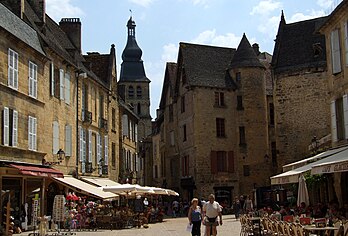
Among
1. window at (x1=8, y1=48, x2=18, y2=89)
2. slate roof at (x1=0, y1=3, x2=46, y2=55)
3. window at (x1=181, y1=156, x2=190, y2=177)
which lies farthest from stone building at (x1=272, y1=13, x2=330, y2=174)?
window at (x1=8, y1=48, x2=18, y2=89)

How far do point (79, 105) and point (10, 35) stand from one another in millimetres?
9470

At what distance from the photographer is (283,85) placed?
35156mm

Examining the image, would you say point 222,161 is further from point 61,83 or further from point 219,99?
point 61,83

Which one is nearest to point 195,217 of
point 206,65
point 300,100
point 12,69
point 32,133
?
point 12,69

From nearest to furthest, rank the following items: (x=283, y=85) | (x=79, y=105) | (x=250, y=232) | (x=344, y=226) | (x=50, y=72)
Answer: (x=344, y=226), (x=250, y=232), (x=50, y=72), (x=79, y=105), (x=283, y=85)

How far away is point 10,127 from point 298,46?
22665mm

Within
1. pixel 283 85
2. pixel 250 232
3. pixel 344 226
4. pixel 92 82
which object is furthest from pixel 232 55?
pixel 344 226

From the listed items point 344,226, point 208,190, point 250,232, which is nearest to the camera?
point 344,226

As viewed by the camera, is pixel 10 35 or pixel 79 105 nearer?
pixel 10 35

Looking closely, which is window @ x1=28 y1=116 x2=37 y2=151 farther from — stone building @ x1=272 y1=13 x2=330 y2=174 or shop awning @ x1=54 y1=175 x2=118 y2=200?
stone building @ x1=272 y1=13 x2=330 y2=174

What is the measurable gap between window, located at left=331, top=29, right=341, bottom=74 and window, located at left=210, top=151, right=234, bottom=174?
795 inches

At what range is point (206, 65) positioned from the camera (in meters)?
41.8

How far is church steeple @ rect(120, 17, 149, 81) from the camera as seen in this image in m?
94.1

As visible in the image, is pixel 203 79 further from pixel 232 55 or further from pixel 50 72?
pixel 50 72
